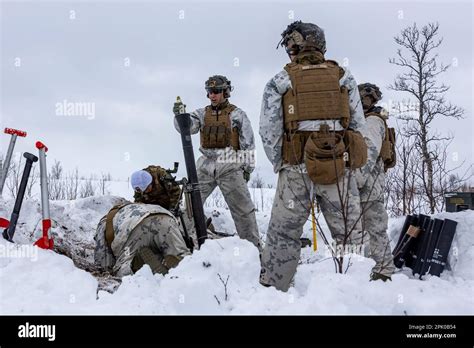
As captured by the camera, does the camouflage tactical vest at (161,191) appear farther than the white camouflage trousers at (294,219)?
Yes

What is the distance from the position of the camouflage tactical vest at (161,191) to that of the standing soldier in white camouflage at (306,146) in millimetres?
1260

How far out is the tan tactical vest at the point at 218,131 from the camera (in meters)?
5.71

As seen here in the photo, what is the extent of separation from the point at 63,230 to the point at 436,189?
270 inches

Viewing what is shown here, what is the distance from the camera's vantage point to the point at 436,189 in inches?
346

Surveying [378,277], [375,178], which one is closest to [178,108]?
[375,178]

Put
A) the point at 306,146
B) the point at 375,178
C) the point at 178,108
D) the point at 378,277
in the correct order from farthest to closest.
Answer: the point at 178,108
the point at 375,178
the point at 378,277
the point at 306,146

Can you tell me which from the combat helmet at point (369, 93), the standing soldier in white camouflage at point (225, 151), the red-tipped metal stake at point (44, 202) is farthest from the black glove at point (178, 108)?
the combat helmet at point (369, 93)

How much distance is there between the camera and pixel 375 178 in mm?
4371

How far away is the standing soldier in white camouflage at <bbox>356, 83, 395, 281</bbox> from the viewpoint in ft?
14.8

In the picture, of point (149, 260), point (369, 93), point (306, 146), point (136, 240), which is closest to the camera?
point (306, 146)

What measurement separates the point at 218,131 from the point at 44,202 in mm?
2813

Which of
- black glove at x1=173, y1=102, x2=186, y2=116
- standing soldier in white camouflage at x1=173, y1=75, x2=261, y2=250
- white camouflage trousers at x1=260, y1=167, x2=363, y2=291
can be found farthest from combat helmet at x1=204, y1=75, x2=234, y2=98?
white camouflage trousers at x1=260, y1=167, x2=363, y2=291

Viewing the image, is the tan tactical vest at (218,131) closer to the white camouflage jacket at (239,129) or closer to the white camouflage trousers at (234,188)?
the white camouflage jacket at (239,129)

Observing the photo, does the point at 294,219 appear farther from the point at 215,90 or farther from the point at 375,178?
the point at 215,90
